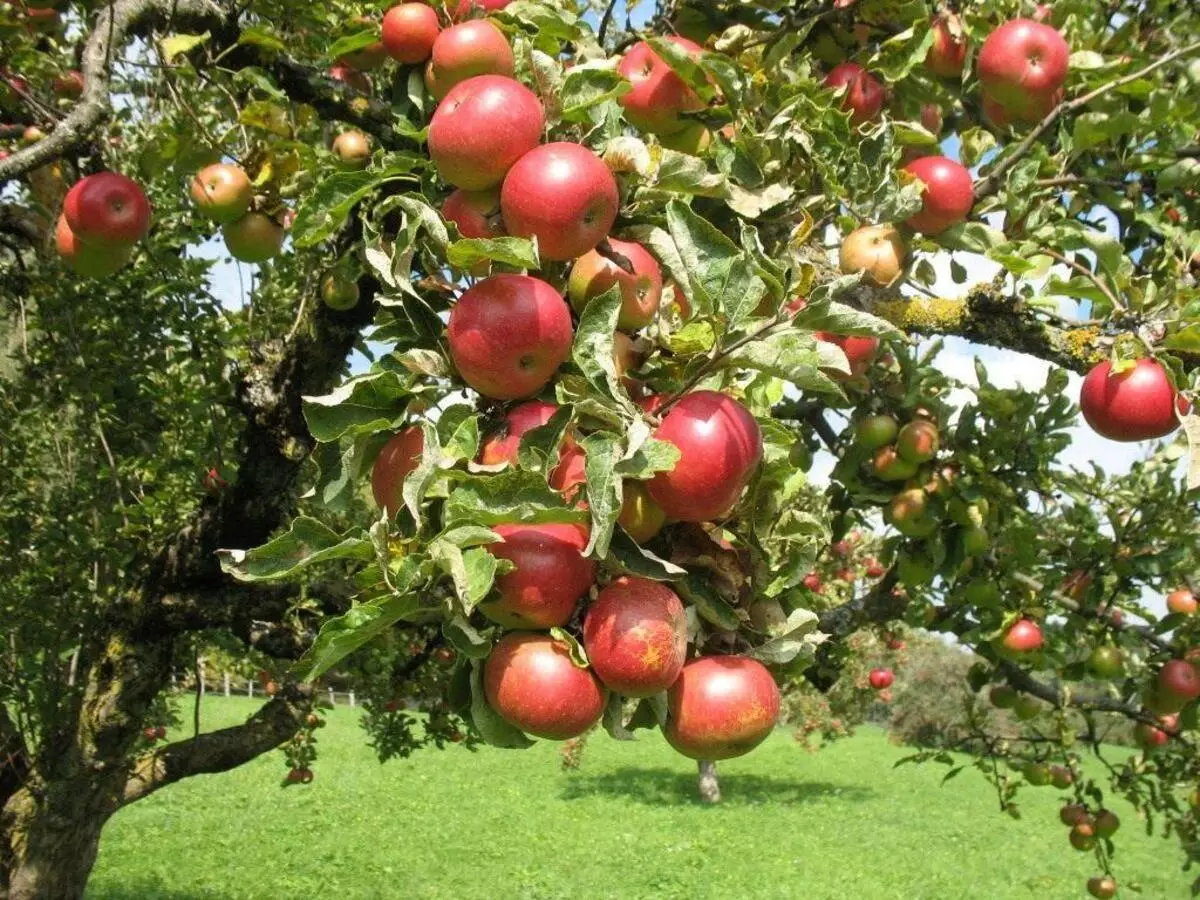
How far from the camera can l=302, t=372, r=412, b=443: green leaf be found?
3.59ft

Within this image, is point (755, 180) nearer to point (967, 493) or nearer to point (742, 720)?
point (742, 720)

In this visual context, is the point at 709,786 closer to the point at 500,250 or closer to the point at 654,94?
the point at 654,94

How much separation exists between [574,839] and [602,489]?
14897mm

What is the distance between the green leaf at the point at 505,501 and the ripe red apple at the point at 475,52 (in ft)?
2.24

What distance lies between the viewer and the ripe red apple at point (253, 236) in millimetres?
2434

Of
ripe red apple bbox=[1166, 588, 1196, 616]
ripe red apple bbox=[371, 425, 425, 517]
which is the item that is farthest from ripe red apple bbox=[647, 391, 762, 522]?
ripe red apple bbox=[1166, 588, 1196, 616]

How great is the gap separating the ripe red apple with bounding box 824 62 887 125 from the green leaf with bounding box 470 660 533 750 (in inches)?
58.1

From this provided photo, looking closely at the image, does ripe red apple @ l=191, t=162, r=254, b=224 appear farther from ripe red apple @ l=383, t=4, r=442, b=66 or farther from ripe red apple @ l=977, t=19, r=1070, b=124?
ripe red apple @ l=977, t=19, r=1070, b=124

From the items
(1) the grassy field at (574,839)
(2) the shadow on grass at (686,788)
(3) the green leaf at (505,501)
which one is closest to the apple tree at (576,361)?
(3) the green leaf at (505,501)

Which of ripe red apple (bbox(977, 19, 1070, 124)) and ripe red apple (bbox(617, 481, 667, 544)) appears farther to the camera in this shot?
ripe red apple (bbox(977, 19, 1070, 124))

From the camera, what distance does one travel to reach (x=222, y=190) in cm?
232

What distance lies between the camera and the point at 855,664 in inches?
635

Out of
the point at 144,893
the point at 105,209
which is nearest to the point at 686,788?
the point at 144,893

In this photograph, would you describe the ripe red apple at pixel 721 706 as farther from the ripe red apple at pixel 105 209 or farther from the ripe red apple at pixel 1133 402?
the ripe red apple at pixel 105 209
